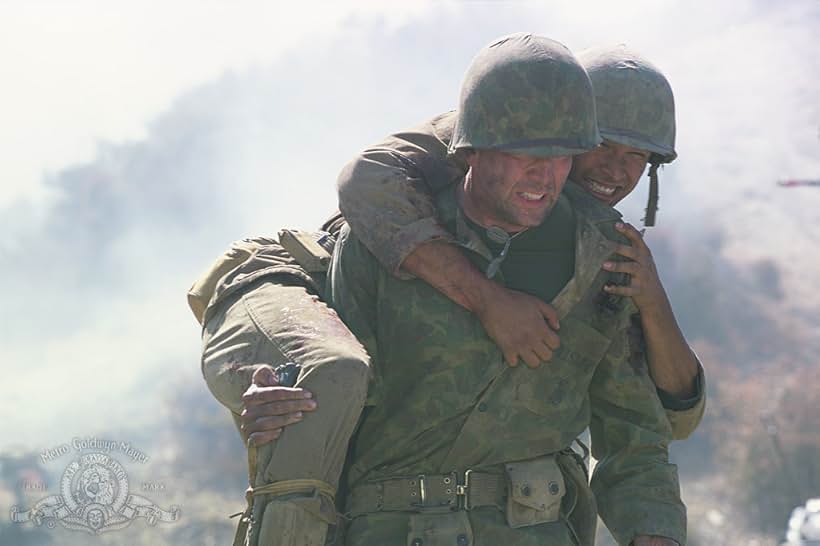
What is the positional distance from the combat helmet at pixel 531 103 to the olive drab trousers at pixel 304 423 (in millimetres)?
1197

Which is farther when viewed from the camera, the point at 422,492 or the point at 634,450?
the point at 634,450

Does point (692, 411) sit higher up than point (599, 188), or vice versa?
point (599, 188)

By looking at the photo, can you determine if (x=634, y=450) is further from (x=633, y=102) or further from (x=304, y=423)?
(x=304, y=423)

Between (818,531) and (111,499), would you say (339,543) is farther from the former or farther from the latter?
(818,531)

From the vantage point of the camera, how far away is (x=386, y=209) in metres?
7.55

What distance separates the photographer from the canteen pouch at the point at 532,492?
24.9 ft

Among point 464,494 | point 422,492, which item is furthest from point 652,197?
point 422,492

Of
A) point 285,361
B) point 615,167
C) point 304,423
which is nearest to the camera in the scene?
point 304,423

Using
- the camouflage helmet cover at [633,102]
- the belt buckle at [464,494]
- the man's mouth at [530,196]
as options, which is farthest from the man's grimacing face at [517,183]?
the belt buckle at [464,494]

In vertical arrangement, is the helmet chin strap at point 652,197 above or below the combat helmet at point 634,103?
below

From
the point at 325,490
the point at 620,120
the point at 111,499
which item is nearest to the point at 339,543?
the point at 325,490

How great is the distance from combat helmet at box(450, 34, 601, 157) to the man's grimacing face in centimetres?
10

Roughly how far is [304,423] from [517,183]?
1613 mm

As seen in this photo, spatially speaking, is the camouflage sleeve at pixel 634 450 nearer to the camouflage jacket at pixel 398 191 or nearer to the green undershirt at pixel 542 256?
the green undershirt at pixel 542 256
